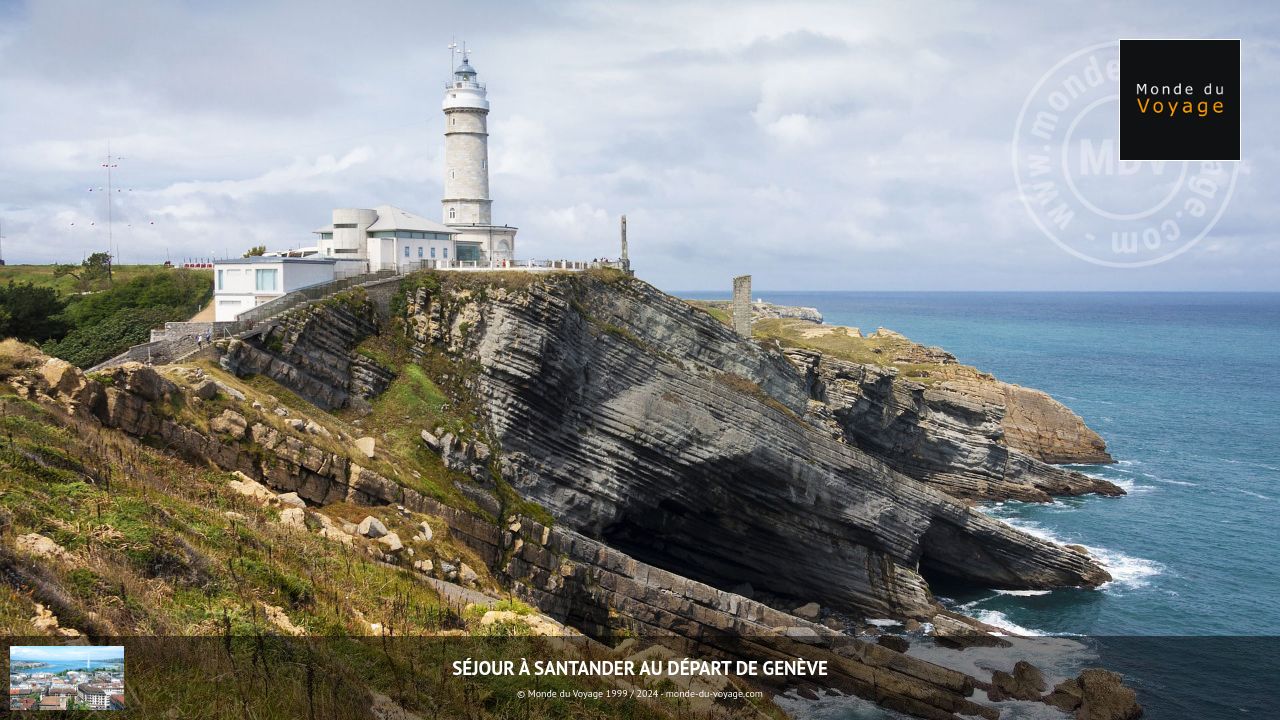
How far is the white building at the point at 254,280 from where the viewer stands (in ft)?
107

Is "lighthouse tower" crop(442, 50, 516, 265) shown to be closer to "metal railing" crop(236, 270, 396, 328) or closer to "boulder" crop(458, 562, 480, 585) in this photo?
"metal railing" crop(236, 270, 396, 328)

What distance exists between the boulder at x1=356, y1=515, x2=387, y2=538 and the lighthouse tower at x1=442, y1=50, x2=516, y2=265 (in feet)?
87.6

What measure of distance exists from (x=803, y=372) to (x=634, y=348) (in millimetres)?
14146

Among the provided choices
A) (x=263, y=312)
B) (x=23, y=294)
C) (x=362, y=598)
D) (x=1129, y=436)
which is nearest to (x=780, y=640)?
(x=362, y=598)

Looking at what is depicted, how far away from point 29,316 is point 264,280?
9277mm

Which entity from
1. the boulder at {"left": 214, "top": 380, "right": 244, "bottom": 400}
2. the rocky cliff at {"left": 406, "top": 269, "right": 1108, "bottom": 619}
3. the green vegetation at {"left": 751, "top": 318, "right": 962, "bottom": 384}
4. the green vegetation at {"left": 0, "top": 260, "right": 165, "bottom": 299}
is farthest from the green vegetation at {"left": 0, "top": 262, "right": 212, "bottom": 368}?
the green vegetation at {"left": 751, "top": 318, "right": 962, "bottom": 384}

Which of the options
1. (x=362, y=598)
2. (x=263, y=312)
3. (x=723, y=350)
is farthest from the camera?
(x=723, y=350)

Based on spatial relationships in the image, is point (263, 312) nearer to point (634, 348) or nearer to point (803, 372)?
point (634, 348)

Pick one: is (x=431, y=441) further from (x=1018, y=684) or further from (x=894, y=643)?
(x=1018, y=684)

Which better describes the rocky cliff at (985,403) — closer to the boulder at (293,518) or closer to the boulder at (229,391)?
the boulder at (229,391)

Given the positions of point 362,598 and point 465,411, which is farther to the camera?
point 465,411

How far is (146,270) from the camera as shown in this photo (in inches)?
2144

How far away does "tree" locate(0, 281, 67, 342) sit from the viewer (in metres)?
32.1

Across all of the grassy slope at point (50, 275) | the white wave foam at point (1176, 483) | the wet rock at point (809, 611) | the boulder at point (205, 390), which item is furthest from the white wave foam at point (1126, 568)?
the grassy slope at point (50, 275)
